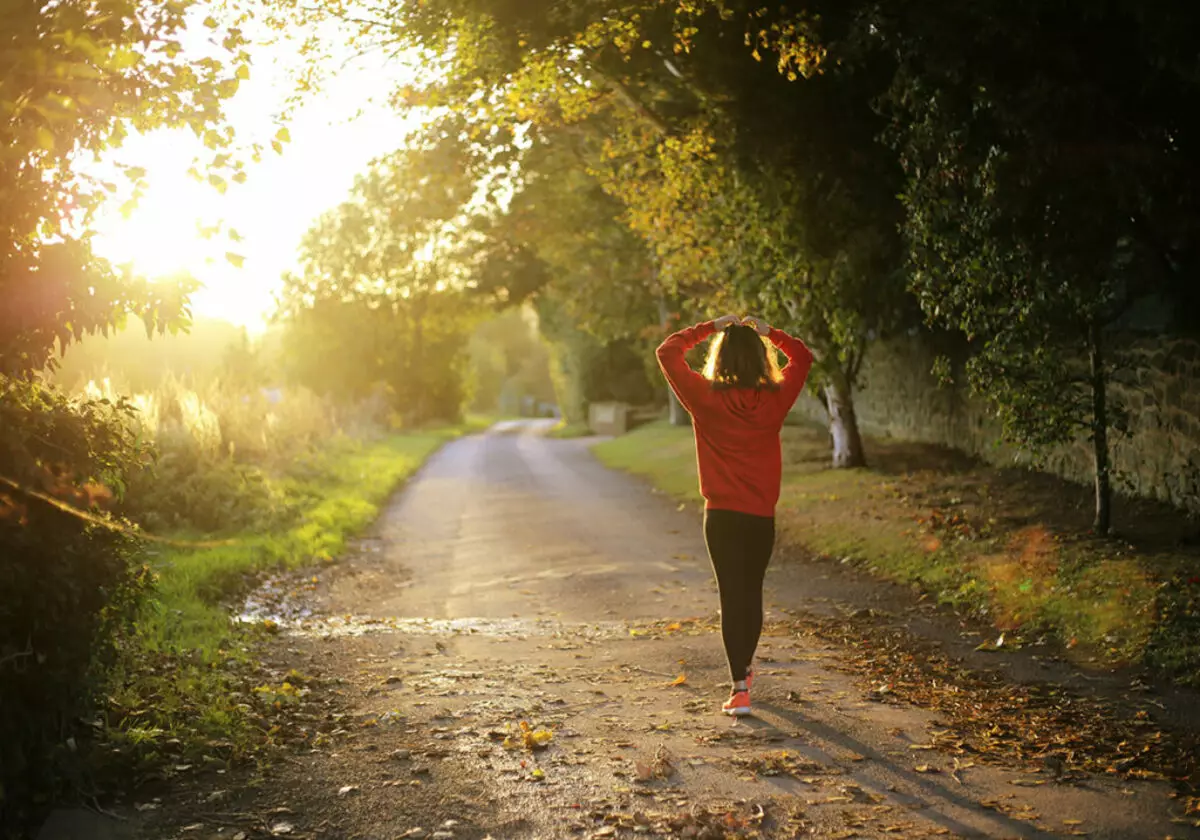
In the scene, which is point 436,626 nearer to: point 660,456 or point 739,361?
point 739,361

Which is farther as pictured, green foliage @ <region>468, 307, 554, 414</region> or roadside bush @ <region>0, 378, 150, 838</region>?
green foliage @ <region>468, 307, 554, 414</region>

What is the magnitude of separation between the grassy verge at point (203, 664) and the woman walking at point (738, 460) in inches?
108

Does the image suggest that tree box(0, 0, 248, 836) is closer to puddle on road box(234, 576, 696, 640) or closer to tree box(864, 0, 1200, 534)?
puddle on road box(234, 576, 696, 640)

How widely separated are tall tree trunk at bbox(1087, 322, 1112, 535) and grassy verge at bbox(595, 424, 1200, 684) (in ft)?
0.83

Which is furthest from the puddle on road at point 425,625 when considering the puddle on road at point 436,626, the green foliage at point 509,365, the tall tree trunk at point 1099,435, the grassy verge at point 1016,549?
the green foliage at point 509,365

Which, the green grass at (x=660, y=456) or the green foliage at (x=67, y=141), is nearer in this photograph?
the green foliage at (x=67, y=141)

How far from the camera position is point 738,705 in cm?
693

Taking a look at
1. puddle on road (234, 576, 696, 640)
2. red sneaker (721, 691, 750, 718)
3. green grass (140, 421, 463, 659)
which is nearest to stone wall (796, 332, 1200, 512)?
puddle on road (234, 576, 696, 640)

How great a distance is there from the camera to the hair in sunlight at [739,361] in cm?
703

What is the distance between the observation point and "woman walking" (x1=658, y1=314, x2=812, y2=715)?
705cm

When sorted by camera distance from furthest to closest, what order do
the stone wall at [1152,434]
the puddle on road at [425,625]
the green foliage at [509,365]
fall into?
1. the green foliage at [509,365]
2. the stone wall at [1152,434]
3. the puddle on road at [425,625]

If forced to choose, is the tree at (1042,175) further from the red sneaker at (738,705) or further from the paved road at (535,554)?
the red sneaker at (738,705)

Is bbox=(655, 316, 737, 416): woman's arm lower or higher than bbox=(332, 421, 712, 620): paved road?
higher

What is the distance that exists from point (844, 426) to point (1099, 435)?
30.6 feet
